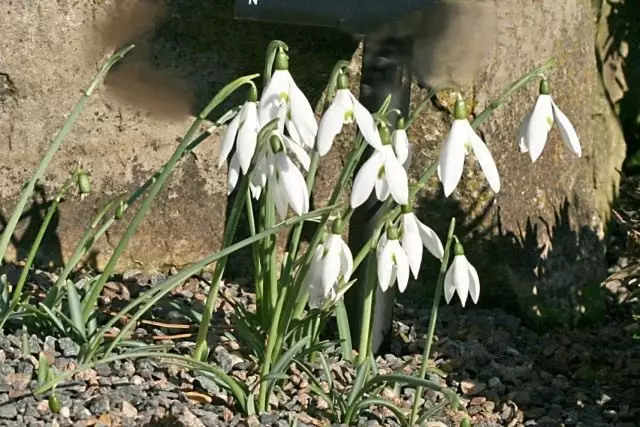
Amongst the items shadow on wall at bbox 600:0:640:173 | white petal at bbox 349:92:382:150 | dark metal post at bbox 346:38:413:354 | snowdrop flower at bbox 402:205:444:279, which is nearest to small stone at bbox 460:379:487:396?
dark metal post at bbox 346:38:413:354

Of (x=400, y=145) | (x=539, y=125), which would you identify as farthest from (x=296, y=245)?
(x=539, y=125)

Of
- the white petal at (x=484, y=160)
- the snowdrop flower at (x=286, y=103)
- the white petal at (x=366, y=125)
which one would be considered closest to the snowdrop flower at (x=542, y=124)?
the white petal at (x=484, y=160)

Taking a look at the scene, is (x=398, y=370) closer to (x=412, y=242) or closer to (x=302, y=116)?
(x=412, y=242)

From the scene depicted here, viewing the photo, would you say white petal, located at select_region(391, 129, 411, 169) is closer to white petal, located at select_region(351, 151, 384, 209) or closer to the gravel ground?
white petal, located at select_region(351, 151, 384, 209)

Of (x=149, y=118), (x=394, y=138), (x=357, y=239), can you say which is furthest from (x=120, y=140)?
(x=394, y=138)

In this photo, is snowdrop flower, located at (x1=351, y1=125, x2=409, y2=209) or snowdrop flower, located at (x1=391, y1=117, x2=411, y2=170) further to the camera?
snowdrop flower, located at (x1=391, y1=117, x2=411, y2=170)

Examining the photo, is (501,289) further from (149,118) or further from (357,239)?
(149,118)
